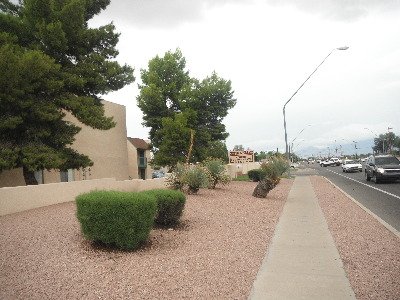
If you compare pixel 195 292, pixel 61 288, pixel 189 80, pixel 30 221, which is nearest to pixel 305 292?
pixel 195 292

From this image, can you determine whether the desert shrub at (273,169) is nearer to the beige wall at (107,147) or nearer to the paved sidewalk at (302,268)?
the paved sidewalk at (302,268)

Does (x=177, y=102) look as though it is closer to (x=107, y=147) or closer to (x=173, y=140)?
(x=173, y=140)

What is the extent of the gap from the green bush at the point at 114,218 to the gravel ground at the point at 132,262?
0.28m

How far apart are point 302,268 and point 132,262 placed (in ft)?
9.15

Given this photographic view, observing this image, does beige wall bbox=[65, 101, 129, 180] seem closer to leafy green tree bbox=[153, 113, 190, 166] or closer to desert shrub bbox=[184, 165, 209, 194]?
leafy green tree bbox=[153, 113, 190, 166]

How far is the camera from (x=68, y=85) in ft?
53.3

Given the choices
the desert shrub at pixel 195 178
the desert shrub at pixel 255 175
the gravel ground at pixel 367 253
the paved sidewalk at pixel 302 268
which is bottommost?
the gravel ground at pixel 367 253

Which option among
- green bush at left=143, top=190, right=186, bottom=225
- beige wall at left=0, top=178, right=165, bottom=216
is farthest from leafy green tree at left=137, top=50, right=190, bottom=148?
green bush at left=143, top=190, right=186, bottom=225

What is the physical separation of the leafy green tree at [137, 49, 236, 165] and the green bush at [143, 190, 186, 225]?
24.4 meters

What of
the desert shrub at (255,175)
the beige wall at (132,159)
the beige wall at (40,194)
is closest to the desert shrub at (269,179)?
the beige wall at (40,194)

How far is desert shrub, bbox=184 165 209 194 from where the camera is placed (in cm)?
1520

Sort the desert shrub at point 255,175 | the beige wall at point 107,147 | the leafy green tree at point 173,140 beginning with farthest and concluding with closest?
the leafy green tree at point 173,140, the desert shrub at point 255,175, the beige wall at point 107,147

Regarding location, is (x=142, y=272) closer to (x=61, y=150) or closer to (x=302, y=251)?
(x=302, y=251)

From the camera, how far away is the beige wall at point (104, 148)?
25.4 meters
